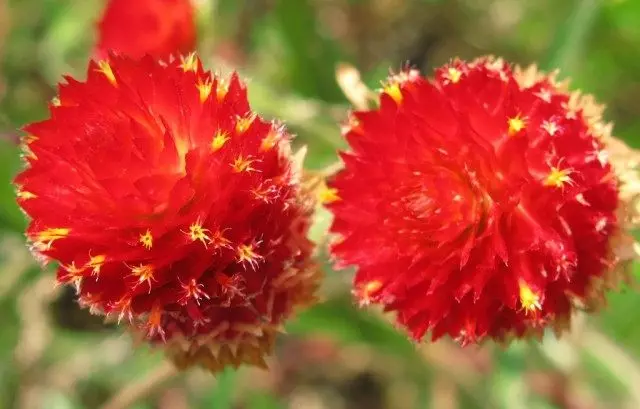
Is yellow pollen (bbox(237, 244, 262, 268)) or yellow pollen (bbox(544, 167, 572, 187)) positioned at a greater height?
yellow pollen (bbox(544, 167, 572, 187))

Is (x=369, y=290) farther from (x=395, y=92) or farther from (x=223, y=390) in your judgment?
(x=223, y=390)

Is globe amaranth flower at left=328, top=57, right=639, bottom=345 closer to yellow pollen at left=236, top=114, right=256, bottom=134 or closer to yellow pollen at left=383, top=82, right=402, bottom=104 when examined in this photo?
yellow pollen at left=383, top=82, right=402, bottom=104

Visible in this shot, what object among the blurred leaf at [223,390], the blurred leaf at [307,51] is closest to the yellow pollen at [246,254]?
the blurred leaf at [223,390]

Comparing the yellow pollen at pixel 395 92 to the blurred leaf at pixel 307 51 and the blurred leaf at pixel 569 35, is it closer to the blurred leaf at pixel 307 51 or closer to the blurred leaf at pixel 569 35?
the blurred leaf at pixel 569 35

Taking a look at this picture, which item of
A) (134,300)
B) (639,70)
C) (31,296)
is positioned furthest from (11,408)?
(639,70)

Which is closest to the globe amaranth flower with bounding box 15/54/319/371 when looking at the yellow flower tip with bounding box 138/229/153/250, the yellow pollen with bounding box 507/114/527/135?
the yellow flower tip with bounding box 138/229/153/250
